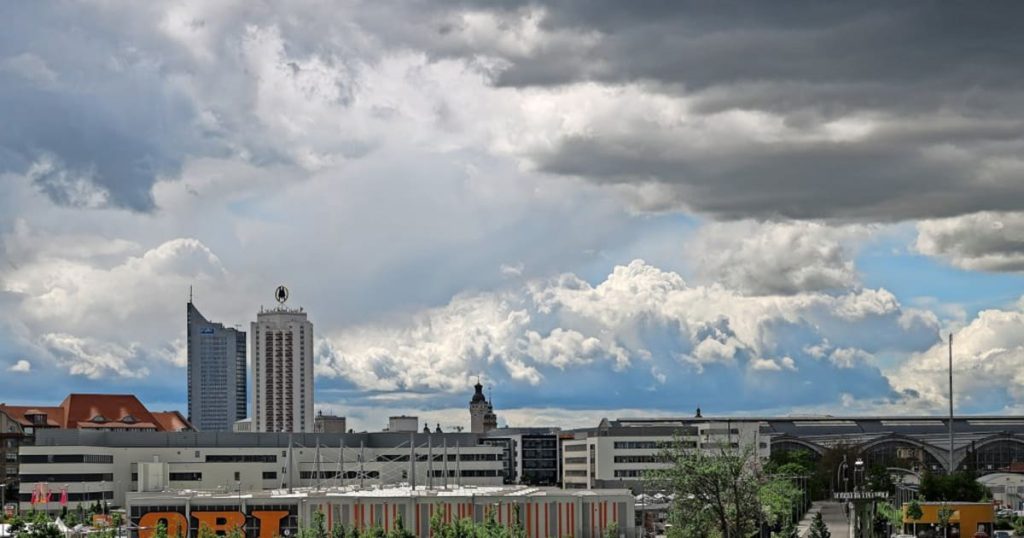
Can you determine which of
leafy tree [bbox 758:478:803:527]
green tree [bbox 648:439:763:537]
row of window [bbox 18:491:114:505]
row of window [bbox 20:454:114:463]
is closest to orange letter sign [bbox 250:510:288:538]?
row of window [bbox 18:491:114:505]

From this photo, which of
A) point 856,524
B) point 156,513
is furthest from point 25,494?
point 856,524

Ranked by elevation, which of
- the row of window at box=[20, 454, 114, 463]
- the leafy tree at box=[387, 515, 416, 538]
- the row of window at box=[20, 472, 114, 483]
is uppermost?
the row of window at box=[20, 454, 114, 463]

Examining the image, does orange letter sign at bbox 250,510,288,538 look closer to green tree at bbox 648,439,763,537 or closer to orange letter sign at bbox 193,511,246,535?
orange letter sign at bbox 193,511,246,535

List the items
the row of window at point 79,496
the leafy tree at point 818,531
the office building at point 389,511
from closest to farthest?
the leafy tree at point 818,531 < the office building at point 389,511 < the row of window at point 79,496

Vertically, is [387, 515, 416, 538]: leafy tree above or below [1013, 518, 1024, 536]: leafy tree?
above

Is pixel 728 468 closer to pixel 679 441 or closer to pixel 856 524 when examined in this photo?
pixel 679 441

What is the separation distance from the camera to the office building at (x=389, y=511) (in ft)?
467

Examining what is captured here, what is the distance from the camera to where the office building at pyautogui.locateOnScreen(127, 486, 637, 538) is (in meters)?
142

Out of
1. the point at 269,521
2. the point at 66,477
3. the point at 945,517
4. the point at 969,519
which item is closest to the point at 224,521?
the point at 269,521

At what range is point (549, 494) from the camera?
14538 centimetres

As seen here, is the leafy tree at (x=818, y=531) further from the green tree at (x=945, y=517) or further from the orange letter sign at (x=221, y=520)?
the orange letter sign at (x=221, y=520)

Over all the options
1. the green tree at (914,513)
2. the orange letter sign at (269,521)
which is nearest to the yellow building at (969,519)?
the green tree at (914,513)

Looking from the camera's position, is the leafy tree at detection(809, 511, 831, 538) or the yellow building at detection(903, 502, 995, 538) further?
the yellow building at detection(903, 502, 995, 538)

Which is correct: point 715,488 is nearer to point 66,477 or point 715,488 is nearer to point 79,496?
point 79,496
